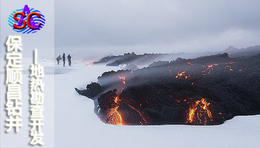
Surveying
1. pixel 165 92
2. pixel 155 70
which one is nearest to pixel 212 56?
pixel 155 70

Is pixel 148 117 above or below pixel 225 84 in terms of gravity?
below

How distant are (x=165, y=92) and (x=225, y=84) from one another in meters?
2.79

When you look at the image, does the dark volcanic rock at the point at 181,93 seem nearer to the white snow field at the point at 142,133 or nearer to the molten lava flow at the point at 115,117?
the molten lava flow at the point at 115,117

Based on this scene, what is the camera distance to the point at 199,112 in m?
7.40

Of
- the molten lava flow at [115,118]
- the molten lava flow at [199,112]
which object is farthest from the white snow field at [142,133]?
the molten lava flow at [199,112]

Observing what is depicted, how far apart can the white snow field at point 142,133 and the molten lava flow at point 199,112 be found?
0.53 m

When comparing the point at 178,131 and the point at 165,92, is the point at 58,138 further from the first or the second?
the point at 165,92

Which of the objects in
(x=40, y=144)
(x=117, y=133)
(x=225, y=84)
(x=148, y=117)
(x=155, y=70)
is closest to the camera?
(x=40, y=144)

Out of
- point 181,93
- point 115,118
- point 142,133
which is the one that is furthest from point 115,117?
point 181,93

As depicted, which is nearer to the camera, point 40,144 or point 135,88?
point 40,144

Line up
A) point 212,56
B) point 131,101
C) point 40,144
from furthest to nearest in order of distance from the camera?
point 212,56
point 131,101
point 40,144

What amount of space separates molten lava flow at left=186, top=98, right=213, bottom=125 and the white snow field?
21.0 inches

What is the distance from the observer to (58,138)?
5559 mm

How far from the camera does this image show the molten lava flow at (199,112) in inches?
285
